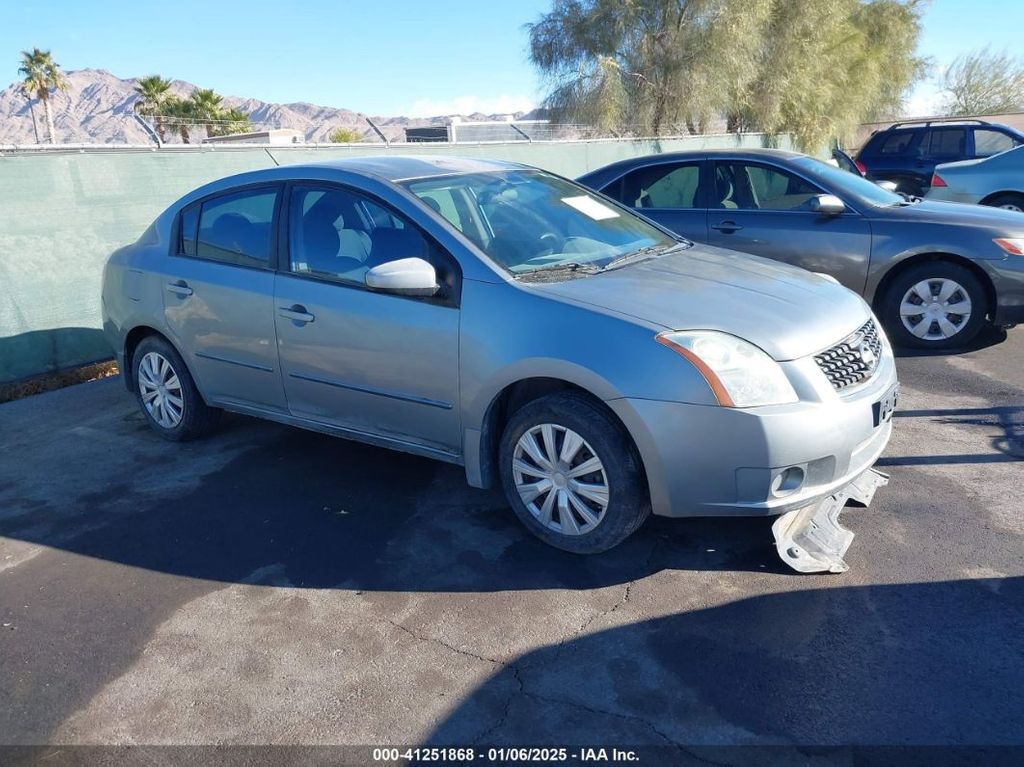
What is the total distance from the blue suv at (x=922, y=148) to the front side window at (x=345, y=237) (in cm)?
1395

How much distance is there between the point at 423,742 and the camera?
108 inches

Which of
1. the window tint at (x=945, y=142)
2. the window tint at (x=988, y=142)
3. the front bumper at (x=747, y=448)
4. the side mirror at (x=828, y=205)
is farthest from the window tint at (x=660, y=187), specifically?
the window tint at (x=945, y=142)

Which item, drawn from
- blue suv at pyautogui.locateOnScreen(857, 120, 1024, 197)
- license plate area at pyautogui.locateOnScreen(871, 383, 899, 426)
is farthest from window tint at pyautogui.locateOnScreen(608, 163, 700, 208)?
blue suv at pyautogui.locateOnScreen(857, 120, 1024, 197)

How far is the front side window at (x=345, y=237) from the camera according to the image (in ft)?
13.9

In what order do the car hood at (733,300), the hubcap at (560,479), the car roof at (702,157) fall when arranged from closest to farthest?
the car hood at (733,300), the hubcap at (560,479), the car roof at (702,157)

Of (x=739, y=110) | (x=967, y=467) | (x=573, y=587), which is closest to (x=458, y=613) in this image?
(x=573, y=587)

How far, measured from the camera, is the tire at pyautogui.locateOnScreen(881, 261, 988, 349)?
6.66 m

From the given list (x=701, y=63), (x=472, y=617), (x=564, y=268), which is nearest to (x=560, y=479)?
(x=472, y=617)

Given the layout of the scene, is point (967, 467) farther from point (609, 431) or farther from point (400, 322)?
point (400, 322)

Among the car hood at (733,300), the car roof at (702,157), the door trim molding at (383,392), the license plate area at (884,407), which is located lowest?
the door trim molding at (383,392)

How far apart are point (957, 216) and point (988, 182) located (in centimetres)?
541

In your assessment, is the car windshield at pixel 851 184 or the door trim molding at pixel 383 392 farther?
the car windshield at pixel 851 184

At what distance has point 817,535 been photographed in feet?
12.4

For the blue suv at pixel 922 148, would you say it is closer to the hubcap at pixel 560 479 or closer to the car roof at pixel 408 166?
the car roof at pixel 408 166
